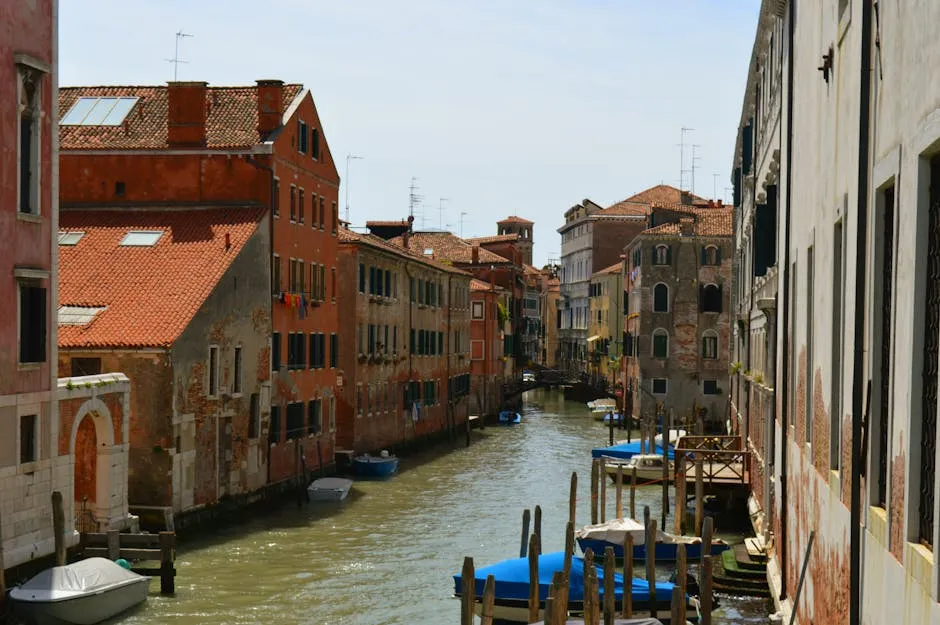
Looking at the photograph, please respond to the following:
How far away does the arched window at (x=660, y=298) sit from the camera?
175 ft

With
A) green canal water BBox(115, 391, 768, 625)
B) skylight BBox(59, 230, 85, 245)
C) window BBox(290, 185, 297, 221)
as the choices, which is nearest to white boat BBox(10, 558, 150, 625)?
green canal water BBox(115, 391, 768, 625)

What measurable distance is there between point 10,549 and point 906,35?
49.1ft

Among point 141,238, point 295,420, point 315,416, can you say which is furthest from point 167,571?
point 315,416

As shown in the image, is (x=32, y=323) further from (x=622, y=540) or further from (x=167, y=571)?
(x=622, y=540)

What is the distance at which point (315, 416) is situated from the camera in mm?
33344

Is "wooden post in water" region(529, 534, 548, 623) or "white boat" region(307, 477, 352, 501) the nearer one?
"wooden post in water" region(529, 534, 548, 623)

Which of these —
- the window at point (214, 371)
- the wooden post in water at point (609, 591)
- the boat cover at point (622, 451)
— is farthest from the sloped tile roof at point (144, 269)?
the boat cover at point (622, 451)

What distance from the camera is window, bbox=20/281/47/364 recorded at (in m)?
18.6

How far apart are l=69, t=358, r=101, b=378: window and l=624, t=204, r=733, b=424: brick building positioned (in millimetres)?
31777

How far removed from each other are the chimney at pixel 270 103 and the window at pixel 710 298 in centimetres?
2660

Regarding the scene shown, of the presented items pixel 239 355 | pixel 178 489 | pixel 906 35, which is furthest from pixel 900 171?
pixel 239 355

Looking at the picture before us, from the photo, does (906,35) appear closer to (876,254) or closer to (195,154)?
(876,254)

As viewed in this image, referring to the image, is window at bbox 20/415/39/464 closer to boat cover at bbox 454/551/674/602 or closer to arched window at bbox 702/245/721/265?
boat cover at bbox 454/551/674/602

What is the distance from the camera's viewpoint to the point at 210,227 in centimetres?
2820
